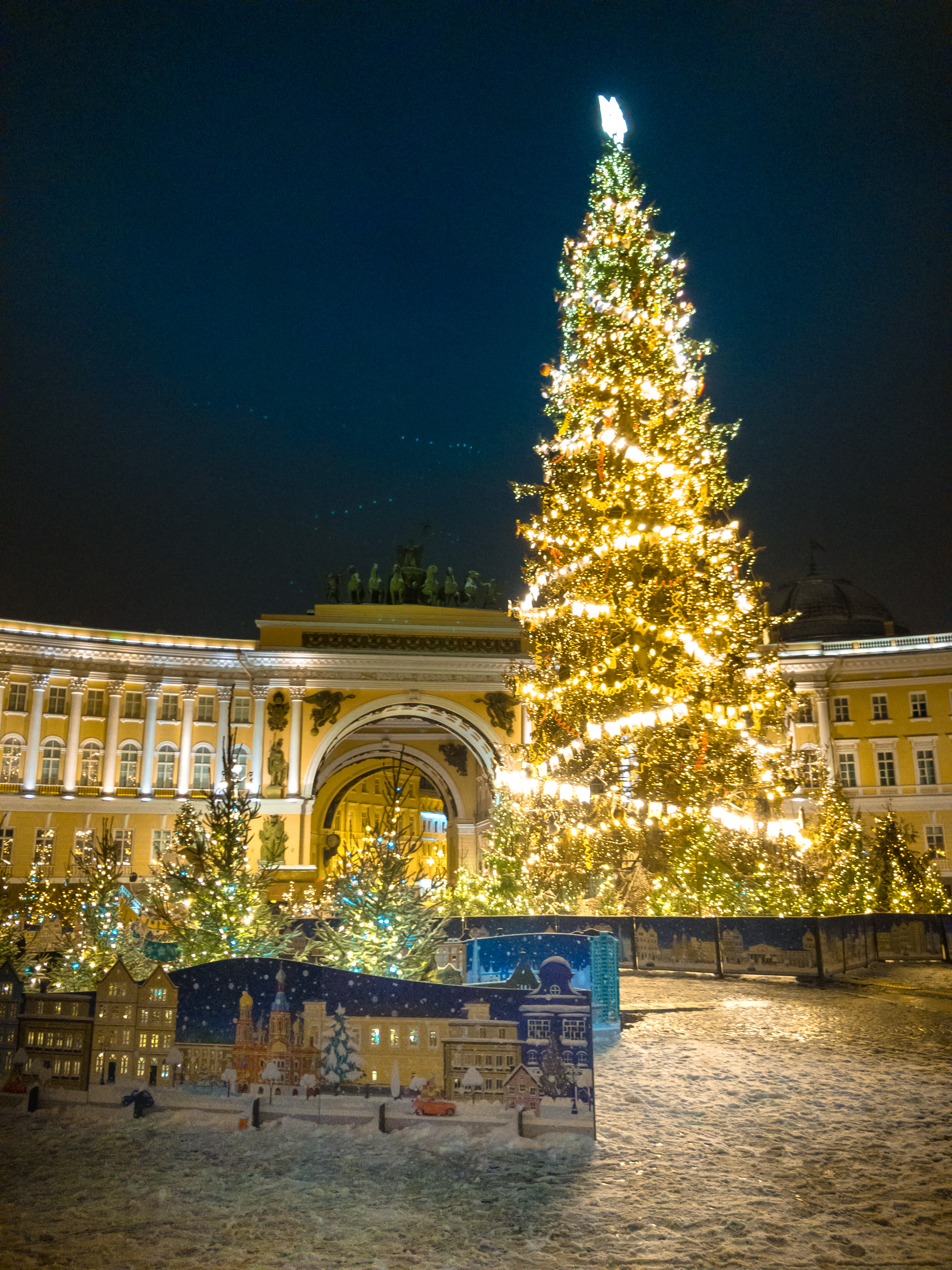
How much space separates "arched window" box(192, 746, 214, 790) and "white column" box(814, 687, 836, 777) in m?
30.1

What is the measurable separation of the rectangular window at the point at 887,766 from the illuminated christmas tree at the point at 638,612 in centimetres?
3021

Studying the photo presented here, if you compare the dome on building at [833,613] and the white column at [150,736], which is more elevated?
the dome on building at [833,613]

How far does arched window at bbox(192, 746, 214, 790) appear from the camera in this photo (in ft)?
138

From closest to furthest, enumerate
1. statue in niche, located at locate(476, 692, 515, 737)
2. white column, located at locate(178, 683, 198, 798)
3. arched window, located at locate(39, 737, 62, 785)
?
arched window, located at locate(39, 737, 62, 785) → statue in niche, located at locate(476, 692, 515, 737) → white column, located at locate(178, 683, 198, 798)

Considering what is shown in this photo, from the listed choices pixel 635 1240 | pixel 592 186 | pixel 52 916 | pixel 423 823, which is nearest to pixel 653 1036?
pixel 635 1240

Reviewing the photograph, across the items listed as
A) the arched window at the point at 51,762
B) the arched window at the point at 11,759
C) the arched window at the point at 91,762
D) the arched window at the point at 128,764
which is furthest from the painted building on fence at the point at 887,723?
the arched window at the point at 11,759

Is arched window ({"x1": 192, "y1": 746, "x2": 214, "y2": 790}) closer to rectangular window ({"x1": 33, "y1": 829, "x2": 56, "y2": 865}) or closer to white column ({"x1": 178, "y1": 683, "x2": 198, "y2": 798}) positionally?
white column ({"x1": 178, "y1": 683, "x2": 198, "y2": 798})

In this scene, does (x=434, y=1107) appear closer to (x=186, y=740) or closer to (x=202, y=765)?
(x=186, y=740)

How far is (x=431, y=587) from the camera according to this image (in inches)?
1736

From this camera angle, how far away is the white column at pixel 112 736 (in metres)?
40.4

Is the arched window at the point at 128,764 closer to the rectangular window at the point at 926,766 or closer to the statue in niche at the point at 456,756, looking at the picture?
the statue in niche at the point at 456,756

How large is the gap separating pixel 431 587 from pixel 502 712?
776cm

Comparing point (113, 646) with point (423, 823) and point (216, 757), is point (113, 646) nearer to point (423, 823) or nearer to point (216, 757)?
point (216, 757)

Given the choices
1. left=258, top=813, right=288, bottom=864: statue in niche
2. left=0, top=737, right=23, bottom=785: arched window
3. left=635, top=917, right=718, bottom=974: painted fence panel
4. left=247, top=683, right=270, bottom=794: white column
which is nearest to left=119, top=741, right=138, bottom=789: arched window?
left=0, top=737, right=23, bottom=785: arched window
